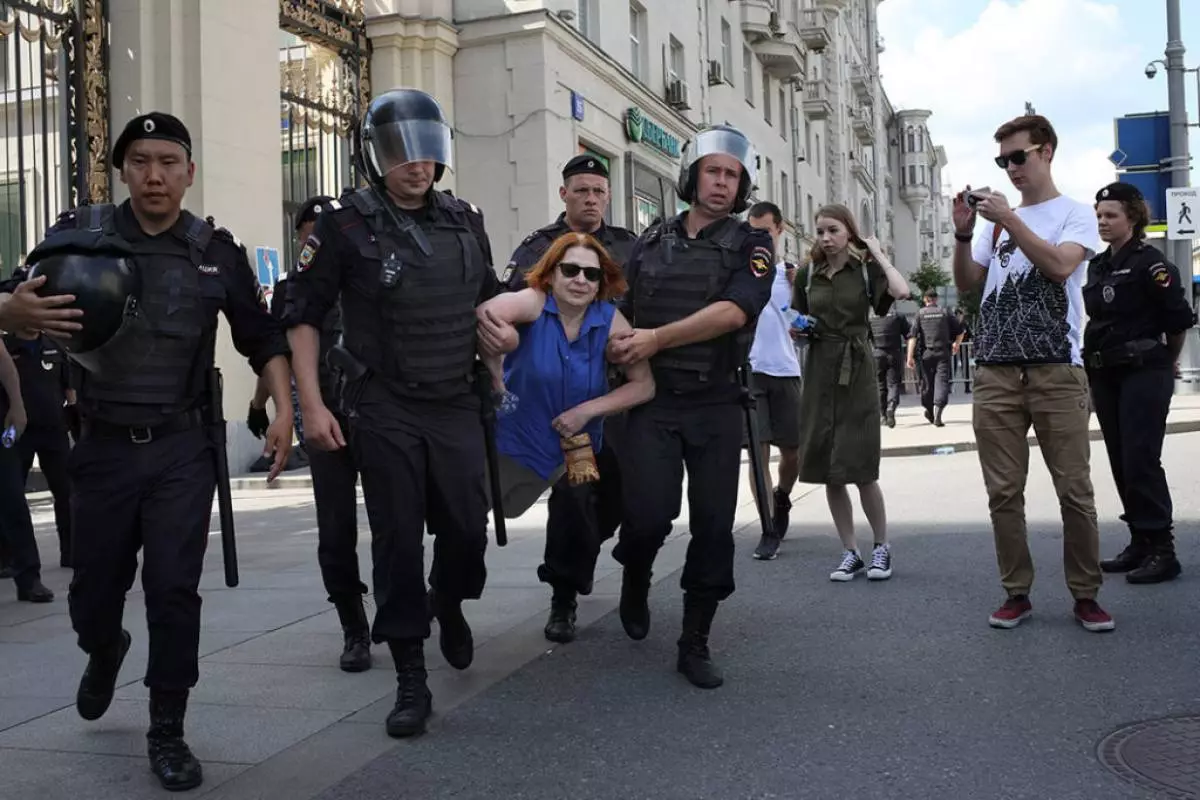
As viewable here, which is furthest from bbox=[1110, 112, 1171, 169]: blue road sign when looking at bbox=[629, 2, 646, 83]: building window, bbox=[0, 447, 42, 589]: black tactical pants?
bbox=[0, 447, 42, 589]: black tactical pants

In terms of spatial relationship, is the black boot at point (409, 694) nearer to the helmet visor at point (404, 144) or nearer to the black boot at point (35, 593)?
the helmet visor at point (404, 144)

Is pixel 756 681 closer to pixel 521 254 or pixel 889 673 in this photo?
pixel 889 673

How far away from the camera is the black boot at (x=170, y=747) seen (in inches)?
137

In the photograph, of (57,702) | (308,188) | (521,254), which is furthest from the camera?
(308,188)

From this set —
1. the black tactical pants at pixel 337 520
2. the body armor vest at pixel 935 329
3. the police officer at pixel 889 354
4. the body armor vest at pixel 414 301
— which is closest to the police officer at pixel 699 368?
the body armor vest at pixel 414 301

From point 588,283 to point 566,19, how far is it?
51.8ft

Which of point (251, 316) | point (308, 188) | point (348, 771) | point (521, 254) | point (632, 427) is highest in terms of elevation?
point (308, 188)

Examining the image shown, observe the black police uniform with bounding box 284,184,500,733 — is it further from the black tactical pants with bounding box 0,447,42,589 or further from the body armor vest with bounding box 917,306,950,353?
the body armor vest with bounding box 917,306,950,353

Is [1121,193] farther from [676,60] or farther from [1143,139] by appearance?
[676,60]

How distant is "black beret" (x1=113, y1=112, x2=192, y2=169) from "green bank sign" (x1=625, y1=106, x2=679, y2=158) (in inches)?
746

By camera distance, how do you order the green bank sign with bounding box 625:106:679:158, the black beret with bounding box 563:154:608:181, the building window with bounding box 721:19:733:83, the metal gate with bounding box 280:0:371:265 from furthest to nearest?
the building window with bounding box 721:19:733:83, the green bank sign with bounding box 625:106:679:158, the metal gate with bounding box 280:0:371:265, the black beret with bounding box 563:154:608:181

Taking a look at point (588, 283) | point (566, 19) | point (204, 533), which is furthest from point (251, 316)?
point (566, 19)

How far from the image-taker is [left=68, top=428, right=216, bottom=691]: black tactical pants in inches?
143

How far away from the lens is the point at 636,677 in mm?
4664
